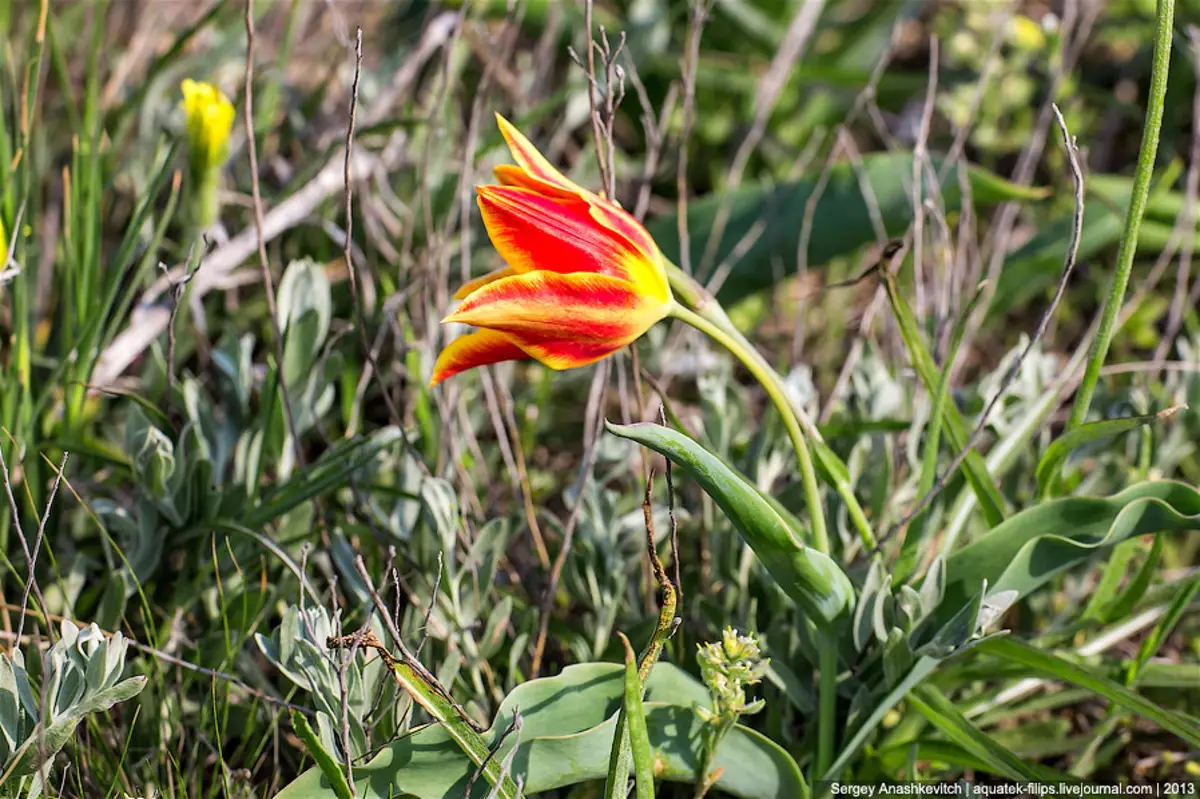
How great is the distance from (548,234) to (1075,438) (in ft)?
1.74

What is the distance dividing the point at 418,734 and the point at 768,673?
0.36 m

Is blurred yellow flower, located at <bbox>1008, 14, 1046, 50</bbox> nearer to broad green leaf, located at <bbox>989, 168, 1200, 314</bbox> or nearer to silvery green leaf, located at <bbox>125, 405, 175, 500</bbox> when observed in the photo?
broad green leaf, located at <bbox>989, 168, 1200, 314</bbox>

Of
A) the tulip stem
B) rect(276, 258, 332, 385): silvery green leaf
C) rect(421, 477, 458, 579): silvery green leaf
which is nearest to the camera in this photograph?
the tulip stem

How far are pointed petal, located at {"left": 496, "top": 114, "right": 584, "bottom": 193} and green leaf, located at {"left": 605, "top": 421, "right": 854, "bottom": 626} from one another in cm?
20

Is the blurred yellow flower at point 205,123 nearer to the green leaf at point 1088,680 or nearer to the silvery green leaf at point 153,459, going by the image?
the silvery green leaf at point 153,459

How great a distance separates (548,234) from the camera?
0.83 m

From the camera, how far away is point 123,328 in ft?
5.14

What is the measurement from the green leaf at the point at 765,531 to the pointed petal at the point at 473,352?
10 centimetres

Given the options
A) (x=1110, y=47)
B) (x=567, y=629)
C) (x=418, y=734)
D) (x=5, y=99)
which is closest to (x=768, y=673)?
(x=567, y=629)

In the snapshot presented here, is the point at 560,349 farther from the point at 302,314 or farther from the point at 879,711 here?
the point at 302,314

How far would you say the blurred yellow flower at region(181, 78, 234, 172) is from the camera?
1.34 m

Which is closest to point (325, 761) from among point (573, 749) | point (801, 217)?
point (573, 749)

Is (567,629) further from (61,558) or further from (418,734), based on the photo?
(61,558)

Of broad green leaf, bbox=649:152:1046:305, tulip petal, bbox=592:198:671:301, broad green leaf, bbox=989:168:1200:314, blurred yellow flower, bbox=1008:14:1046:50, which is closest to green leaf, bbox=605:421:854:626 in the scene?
tulip petal, bbox=592:198:671:301
